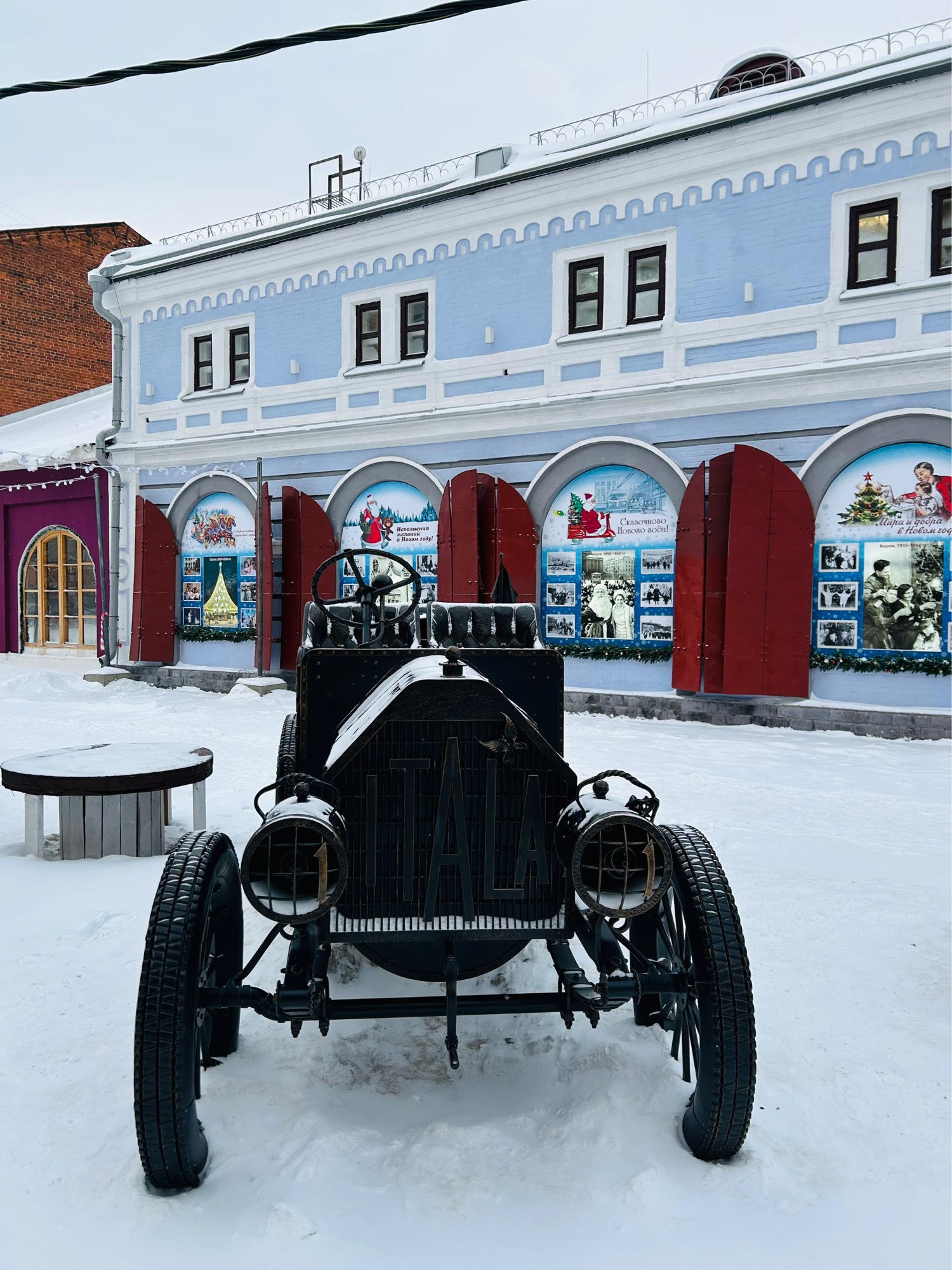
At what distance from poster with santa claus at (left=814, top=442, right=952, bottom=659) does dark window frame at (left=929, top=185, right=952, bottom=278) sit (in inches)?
69.7

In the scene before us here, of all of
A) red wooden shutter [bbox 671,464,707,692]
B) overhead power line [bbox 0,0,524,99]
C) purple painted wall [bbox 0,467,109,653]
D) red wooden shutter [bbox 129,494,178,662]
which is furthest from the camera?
purple painted wall [bbox 0,467,109,653]

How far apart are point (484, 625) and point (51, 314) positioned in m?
19.6

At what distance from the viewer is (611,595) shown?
395 inches

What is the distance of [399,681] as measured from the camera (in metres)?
2.43

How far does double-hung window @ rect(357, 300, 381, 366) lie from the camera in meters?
11.7

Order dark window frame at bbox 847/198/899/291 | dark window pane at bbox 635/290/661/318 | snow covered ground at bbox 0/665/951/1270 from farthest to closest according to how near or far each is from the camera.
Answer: dark window pane at bbox 635/290/661/318, dark window frame at bbox 847/198/899/291, snow covered ground at bbox 0/665/951/1270

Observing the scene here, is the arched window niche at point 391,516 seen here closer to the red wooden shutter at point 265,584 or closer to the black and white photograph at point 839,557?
the red wooden shutter at point 265,584

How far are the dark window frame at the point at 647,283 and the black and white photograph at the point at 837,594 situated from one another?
3.69m

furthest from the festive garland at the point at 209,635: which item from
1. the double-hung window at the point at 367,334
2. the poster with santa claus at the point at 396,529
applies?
the double-hung window at the point at 367,334

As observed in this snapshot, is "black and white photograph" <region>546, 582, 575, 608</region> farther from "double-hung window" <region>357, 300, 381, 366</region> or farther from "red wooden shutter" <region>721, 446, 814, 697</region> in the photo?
"double-hung window" <region>357, 300, 381, 366</region>

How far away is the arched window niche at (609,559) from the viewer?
9.72 metres

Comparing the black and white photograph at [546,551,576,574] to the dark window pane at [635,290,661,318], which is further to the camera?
the black and white photograph at [546,551,576,574]

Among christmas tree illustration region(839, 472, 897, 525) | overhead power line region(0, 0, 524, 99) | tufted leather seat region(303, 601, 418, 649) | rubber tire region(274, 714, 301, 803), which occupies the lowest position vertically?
rubber tire region(274, 714, 301, 803)

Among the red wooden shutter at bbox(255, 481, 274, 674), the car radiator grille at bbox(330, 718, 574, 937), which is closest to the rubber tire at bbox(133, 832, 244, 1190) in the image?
the car radiator grille at bbox(330, 718, 574, 937)
